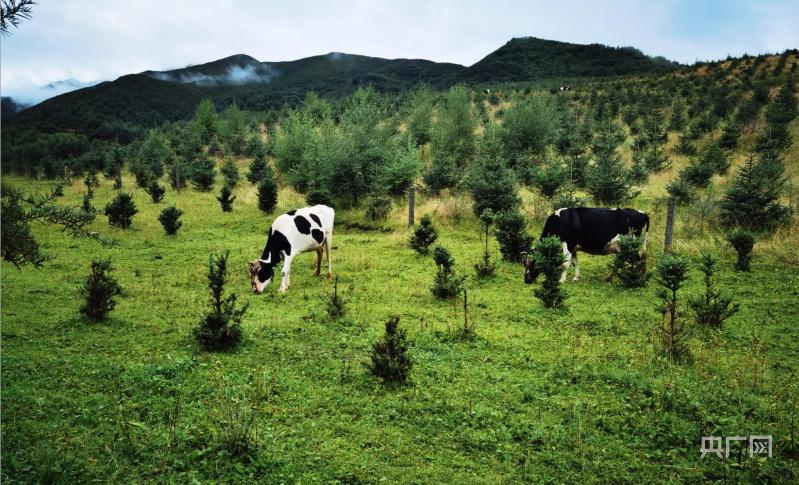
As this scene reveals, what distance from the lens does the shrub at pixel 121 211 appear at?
58.3 feet

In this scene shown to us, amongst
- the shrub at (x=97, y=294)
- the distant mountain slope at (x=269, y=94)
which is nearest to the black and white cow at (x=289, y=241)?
the shrub at (x=97, y=294)

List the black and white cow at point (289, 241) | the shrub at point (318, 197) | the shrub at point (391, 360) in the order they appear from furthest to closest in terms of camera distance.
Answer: the shrub at point (318, 197)
the black and white cow at point (289, 241)
the shrub at point (391, 360)

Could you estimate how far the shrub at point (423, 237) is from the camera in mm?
14552

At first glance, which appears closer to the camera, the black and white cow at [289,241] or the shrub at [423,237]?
the black and white cow at [289,241]

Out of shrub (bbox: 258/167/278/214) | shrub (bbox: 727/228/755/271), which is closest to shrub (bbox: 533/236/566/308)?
shrub (bbox: 727/228/755/271)

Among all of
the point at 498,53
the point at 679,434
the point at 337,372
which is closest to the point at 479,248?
the point at 337,372

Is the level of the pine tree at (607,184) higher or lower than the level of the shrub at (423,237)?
higher

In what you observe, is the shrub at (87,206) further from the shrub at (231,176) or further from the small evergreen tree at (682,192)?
the small evergreen tree at (682,192)

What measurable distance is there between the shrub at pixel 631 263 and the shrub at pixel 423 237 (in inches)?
210

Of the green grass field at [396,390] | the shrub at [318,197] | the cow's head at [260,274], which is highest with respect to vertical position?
the shrub at [318,197]

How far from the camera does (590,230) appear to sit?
12.1m

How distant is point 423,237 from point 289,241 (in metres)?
4.33

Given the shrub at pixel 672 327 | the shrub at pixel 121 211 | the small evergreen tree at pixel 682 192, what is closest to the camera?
the shrub at pixel 672 327

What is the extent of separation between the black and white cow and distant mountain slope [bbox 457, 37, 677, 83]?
8590 centimetres
